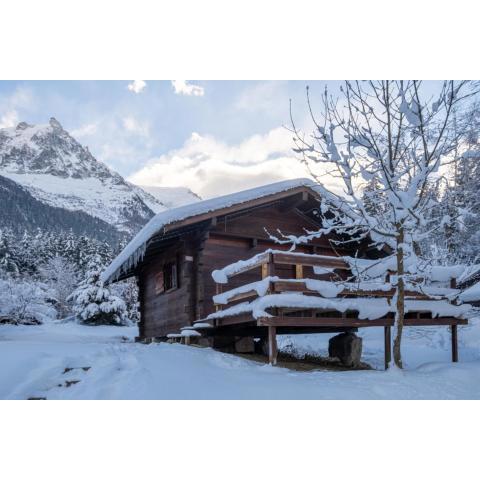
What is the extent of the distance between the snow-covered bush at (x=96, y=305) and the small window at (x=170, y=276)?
56.7 ft

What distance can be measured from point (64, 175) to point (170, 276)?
22.8 ft

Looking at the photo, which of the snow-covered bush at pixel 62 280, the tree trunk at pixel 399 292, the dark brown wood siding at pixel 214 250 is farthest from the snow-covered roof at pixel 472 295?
the snow-covered bush at pixel 62 280

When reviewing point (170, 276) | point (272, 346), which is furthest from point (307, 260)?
point (170, 276)

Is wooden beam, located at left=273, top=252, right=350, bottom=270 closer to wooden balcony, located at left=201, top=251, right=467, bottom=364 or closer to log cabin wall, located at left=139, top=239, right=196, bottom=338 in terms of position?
wooden balcony, located at left=201, top=251, right=467, bottom=364

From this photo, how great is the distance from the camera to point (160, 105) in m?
9.14

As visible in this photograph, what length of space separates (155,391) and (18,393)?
1.73m

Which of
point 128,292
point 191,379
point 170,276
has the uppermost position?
point 170,276

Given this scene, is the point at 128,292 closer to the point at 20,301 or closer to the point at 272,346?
the point at 20,301

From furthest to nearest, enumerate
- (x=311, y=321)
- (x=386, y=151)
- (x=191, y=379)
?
(x=311, y=321)
(x=386, y=151)
(x=191, y=379)

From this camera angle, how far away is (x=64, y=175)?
57.5 feet

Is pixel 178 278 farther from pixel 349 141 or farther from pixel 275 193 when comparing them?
pixel 349 141

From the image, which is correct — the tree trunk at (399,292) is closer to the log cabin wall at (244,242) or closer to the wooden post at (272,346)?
the wooden post at (272,346)

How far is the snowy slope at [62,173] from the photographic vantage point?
12.0m
